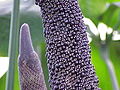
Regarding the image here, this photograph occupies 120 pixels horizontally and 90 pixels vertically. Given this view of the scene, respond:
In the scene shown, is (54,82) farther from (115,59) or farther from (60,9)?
(115,59)

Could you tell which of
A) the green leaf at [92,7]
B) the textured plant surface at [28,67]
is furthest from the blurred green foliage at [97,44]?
the textured plant surface at [28,67]

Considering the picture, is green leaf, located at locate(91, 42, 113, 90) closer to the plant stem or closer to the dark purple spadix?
the plant stem

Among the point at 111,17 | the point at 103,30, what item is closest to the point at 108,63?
the point at 103,30

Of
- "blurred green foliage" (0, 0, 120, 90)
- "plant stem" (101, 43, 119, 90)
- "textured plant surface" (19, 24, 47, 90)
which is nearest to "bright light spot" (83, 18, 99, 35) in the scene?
"blurred green foliage" (0, 0, 120, 90)

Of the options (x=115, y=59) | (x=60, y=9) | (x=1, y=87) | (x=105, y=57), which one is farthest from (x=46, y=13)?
(x=115, y=59)

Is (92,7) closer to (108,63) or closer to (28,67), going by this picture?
(108,63)
